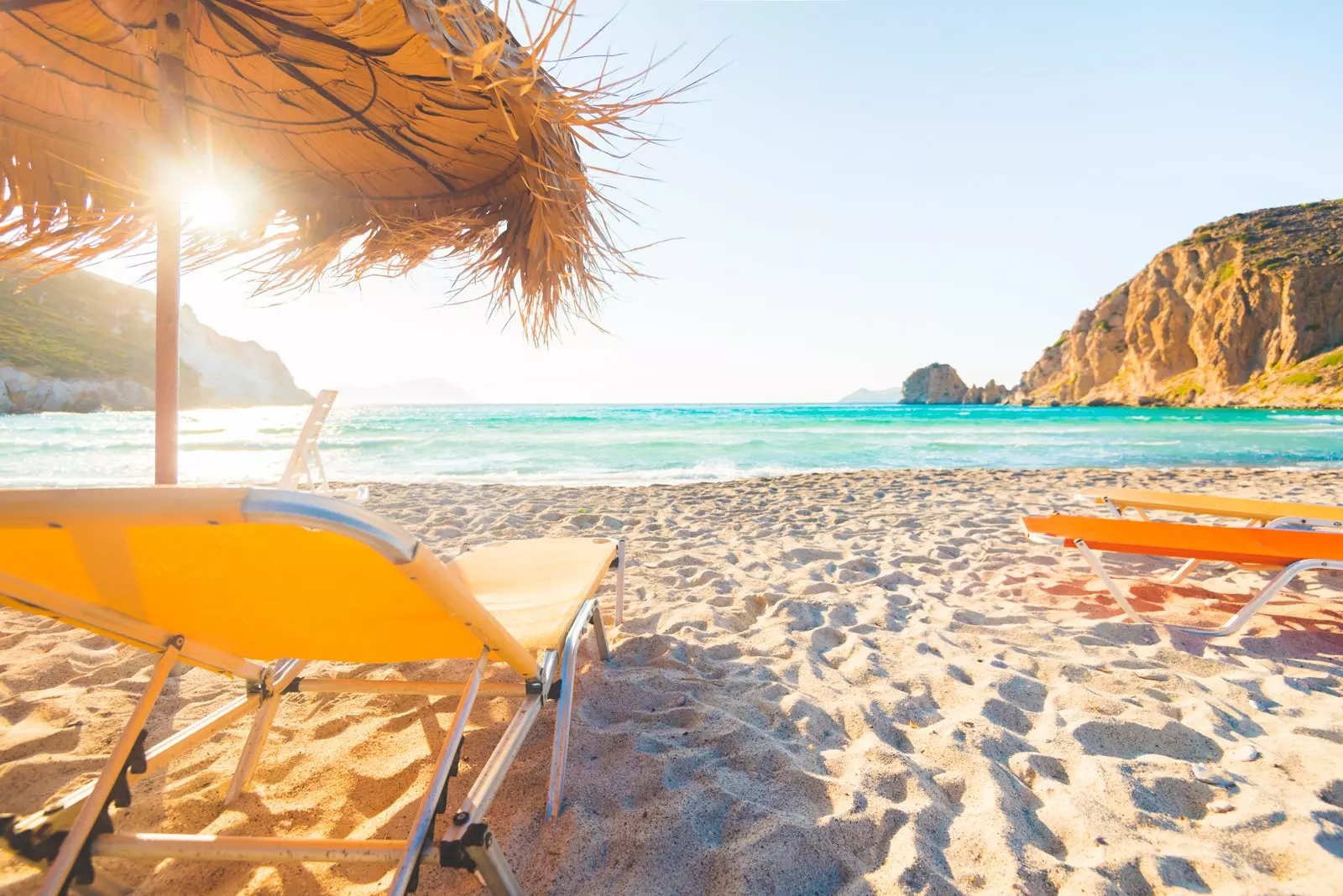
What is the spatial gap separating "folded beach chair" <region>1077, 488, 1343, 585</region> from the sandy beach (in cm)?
37

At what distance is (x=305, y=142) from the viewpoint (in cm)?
286

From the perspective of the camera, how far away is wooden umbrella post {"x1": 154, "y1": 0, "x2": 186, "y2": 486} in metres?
2.08

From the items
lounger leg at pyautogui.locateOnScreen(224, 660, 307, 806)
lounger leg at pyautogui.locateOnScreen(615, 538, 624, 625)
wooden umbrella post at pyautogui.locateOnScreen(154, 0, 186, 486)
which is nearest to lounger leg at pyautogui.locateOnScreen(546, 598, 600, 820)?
lounger leg at pyautogui.locateOnScreen(224, 660, 307, 806)

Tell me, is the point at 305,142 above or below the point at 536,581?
above

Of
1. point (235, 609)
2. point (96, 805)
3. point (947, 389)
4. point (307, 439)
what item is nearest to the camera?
point (96, 805)

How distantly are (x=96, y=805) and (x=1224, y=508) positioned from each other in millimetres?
4970

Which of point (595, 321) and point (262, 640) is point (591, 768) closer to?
point (262, 640)

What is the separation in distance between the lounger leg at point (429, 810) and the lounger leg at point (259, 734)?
84 centimetres

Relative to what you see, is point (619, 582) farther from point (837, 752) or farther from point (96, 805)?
point (96, 805)

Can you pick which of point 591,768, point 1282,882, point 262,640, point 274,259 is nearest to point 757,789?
point 591,768

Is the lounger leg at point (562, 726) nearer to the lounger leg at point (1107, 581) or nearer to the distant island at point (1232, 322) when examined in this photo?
the lounger leg at point (1107, 581)

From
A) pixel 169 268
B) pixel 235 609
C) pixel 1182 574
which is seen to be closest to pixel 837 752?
pixel 235 609

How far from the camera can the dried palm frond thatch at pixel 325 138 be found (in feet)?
6.63

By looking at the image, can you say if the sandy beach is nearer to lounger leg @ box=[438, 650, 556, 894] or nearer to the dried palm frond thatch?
lounger leg @ box=[438, 650, 556, 894]
